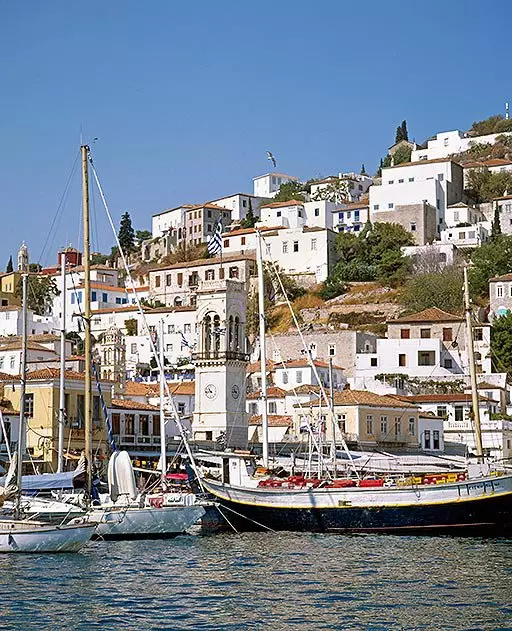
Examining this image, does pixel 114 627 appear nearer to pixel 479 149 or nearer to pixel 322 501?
pixel 322 501

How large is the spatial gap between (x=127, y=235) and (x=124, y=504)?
10341 centimetres

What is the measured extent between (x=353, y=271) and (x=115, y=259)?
1783 inches

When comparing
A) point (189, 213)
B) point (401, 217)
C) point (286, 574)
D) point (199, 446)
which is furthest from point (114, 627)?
point (189, 213)

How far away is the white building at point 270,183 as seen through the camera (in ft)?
515

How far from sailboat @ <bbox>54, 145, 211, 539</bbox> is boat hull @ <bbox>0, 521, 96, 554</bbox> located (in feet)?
14.5

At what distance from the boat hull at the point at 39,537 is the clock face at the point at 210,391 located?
29858 millimetres

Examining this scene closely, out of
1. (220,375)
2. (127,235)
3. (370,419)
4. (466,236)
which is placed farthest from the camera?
(127,235)

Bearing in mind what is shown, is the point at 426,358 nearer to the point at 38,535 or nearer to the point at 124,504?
the point at 124,504

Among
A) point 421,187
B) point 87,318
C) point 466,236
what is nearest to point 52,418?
point 87,318

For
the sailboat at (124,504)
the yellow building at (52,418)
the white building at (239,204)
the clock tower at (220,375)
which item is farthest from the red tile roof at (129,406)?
the white building at (239,204)

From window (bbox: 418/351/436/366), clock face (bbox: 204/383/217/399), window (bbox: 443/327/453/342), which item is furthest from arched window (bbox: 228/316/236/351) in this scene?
window (bbox: 443/327/453/342)

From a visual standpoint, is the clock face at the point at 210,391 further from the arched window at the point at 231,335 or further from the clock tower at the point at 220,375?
the arched window at the point at 231,335

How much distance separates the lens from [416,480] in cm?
4206

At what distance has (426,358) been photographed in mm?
83500
